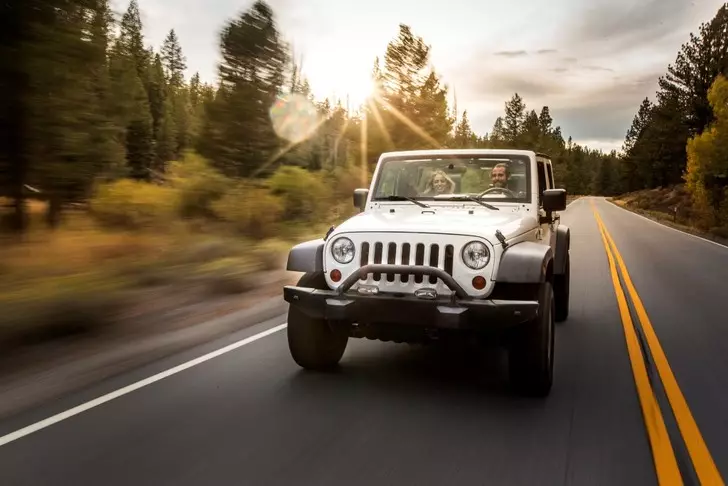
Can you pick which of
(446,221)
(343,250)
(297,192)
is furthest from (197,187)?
(446,221)

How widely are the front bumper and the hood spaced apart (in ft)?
1.41

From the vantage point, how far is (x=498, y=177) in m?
6.43

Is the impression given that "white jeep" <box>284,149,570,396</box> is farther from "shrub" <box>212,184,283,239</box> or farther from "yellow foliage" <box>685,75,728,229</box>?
"yellow foliage" <box>685,75,728,229</box>

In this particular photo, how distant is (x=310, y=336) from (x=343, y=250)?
0.86m

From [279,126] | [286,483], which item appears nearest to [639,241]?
[279,126]

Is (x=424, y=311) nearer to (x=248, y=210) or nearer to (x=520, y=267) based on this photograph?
(x=520, y=267)

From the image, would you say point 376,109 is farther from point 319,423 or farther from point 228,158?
point 319,423

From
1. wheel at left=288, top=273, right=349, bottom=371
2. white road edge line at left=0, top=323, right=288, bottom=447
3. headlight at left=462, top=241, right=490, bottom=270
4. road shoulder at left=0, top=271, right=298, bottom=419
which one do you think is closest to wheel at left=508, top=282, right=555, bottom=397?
headlight at left=462, top=241, right=490, bottom=270

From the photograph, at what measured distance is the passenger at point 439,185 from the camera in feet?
21.4

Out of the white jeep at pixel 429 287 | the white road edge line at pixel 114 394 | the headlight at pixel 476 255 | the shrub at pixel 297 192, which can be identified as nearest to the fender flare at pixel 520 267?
the white jeep at pixel 429 287

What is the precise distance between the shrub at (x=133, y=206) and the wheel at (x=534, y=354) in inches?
394

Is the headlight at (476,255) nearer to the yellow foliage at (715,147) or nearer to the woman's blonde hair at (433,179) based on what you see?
the woman's blonde hair at (433,179)

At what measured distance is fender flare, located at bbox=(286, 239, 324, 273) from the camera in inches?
208

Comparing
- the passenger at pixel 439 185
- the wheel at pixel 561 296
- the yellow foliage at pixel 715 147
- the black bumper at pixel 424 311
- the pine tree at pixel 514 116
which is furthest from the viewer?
the pine tree at pixel 514 116
